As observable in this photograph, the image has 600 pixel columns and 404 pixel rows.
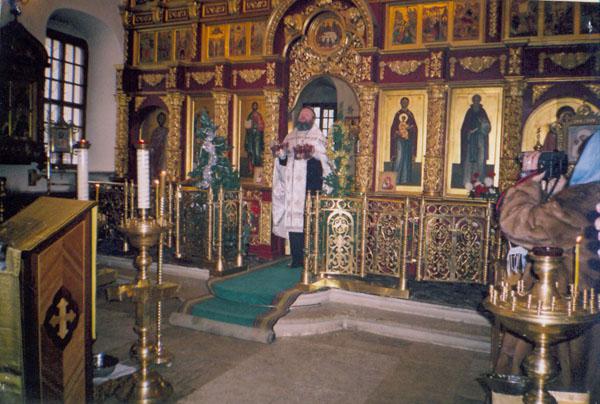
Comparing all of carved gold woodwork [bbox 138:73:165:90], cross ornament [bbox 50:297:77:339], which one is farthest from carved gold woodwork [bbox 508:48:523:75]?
cross ornament [bbox 50:297:77:339]

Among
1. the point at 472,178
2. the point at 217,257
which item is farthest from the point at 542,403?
the point at 472,178

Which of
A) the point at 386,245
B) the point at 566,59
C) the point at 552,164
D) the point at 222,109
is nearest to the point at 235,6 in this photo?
the point at 222,109

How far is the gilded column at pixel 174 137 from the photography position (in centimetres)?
1055

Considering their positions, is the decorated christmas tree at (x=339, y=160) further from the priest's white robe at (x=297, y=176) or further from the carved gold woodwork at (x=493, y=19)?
the carved gold woodwork at (x=493, y=19)

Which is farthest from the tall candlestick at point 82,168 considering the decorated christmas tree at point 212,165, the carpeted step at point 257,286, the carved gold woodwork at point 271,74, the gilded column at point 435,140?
the carved gold woodwork at point 271,74

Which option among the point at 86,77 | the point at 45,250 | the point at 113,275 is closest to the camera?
the point at 45,250

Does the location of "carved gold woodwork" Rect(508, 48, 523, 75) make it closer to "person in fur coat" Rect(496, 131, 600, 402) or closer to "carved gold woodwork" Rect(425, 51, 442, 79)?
"carved gold woodwork" Rect(425, 51, 442, 79)

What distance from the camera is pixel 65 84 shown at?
11594 mm

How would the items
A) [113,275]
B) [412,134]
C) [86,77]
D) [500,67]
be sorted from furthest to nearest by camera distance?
[86,77], [412,134], [500,67], [113,275]

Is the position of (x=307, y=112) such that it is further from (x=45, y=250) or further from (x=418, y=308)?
(x=45, y=250)

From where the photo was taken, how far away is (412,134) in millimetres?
8734

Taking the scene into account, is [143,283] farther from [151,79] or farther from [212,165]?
[151,79]

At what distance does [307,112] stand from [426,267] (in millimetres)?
2864

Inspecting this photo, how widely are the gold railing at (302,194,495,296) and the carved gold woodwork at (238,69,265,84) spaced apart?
4122 millimetres
